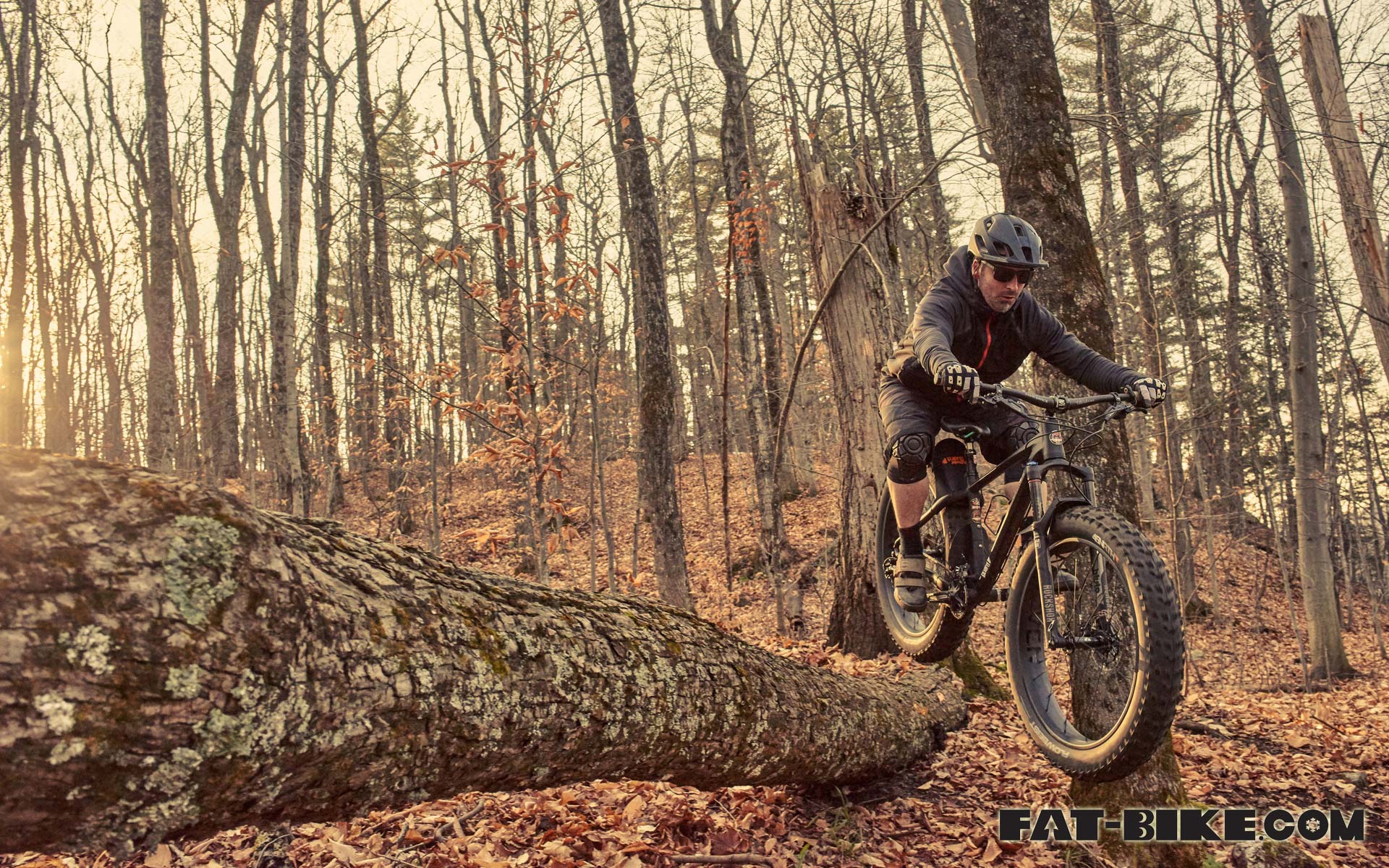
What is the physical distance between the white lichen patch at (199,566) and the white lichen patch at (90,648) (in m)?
0.14

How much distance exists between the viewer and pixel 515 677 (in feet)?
8.09

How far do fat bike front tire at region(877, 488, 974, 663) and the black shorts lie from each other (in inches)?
22.8

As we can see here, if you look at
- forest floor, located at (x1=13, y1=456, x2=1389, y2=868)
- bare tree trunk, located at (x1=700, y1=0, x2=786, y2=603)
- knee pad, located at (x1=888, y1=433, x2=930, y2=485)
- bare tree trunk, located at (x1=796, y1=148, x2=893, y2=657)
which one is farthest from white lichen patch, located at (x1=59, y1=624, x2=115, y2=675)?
bare tree trunk, located at (x1=700, y1=0, x2=786, y2=603)

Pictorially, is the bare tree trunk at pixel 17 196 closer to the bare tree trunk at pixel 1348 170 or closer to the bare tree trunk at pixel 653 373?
the bare tree trunk at pixel 653 373

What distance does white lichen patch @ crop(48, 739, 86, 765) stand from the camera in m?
1.45

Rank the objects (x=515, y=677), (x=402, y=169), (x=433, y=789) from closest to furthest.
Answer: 1. (x=433, y=789)
2. (x=515, y=677)
3. (x=402, y=169)

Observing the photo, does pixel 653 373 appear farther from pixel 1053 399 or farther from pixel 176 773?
pixel 176 773

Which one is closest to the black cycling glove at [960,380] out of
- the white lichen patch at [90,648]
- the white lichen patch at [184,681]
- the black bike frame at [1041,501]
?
the black bike frame at [1041,501]

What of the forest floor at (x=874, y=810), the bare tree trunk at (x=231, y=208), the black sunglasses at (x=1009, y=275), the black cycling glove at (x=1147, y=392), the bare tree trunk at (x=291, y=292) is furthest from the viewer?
the bare tree trunk at (x=231, y=208)

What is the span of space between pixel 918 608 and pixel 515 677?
3.42 metres

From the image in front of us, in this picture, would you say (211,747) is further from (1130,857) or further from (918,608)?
(1130,857)

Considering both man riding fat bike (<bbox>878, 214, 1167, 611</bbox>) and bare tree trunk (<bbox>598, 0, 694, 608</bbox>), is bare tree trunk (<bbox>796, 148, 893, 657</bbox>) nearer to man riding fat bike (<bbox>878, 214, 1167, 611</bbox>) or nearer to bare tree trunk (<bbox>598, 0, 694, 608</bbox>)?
man riding fat bike (<bbox>878, 214, 1167, 611</bbox>)

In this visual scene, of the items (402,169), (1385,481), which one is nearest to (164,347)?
(402,169)

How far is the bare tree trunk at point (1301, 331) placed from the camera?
41.3 ft
